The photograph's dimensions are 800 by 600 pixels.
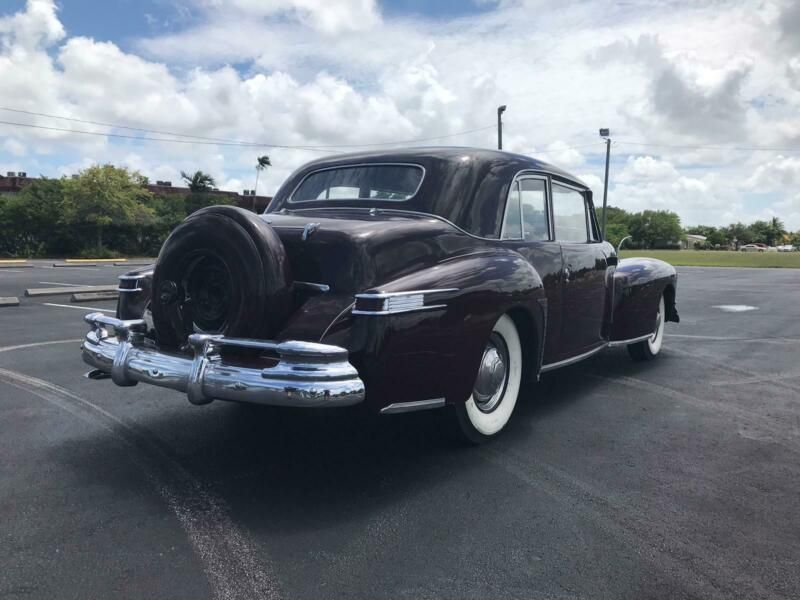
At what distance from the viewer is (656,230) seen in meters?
140

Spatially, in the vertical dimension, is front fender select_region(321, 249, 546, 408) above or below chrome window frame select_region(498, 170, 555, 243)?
below

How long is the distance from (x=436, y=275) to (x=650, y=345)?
3.88 meters

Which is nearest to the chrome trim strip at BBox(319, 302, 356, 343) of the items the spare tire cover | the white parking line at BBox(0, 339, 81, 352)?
the spare tire cover

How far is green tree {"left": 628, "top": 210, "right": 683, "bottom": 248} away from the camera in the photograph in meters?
137

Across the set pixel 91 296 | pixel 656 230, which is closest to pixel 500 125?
pixel 91 296

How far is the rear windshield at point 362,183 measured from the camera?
4.11 m

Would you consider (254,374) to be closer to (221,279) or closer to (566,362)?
(221,279)

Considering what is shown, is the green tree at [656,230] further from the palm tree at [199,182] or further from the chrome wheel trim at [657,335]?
the chrome wheel trim at [657,335]

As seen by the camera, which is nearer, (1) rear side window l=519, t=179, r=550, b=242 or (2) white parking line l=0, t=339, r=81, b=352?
(1) rear side window l=519, t=179, r=550, b=242

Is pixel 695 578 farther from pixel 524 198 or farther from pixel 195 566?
pixel 524 198

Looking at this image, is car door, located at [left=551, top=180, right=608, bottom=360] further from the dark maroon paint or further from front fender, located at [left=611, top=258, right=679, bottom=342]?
front fender, located at [left=611, top=258, right=679, bottom=342]

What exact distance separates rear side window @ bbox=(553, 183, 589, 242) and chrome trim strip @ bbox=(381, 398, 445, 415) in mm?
2056

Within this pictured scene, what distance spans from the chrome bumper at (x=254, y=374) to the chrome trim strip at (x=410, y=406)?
0.23 m

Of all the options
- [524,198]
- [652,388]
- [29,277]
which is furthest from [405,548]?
[29,277]
